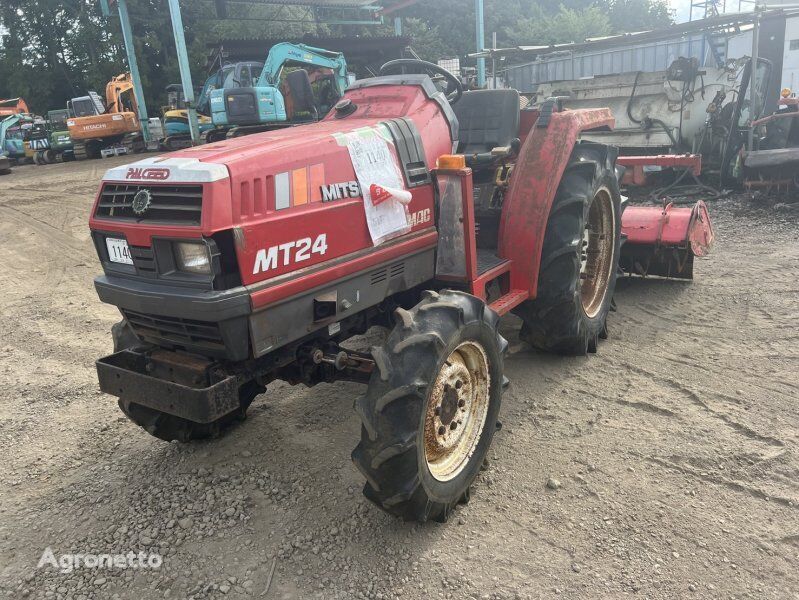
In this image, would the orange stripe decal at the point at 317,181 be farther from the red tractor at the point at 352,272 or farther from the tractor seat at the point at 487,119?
the tractor seat at the point at 487,119

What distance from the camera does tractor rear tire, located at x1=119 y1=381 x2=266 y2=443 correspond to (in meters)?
3.34

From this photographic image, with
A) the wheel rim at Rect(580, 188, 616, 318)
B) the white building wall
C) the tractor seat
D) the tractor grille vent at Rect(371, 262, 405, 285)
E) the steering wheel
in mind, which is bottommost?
the wheel rim at Rect(580, 188, 616, 318)

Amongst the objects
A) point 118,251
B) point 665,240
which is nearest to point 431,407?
point 118,251

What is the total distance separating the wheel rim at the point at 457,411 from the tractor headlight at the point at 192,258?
108 centimetres

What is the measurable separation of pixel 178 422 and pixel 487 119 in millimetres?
2805

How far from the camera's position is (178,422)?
3.51 meters

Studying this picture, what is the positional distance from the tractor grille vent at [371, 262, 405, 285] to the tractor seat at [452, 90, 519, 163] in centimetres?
139

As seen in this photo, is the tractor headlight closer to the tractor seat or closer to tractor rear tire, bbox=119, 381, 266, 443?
tractor rear tire, bbox=119, 381, 266, 443

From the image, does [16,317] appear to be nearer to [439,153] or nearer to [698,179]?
[439,153]

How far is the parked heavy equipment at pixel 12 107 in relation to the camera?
23344 millimetres

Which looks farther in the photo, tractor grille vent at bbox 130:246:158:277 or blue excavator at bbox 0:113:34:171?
blue excavator at bbox 0:113:34:171

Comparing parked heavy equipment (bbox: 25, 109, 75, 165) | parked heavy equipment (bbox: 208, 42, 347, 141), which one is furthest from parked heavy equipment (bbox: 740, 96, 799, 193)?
parked heavy equipment (bbox: 25, 109, 75, 165)

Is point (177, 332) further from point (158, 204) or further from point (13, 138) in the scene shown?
point (13, 138)

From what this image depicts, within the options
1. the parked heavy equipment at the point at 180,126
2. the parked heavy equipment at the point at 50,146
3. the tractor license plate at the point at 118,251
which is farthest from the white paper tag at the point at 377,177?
the parked heavy equipment at the point at 50,146
